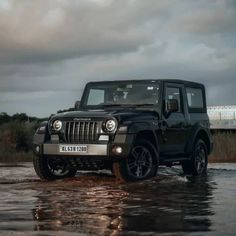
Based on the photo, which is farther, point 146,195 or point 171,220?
point 146,195

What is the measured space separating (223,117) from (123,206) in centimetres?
5061

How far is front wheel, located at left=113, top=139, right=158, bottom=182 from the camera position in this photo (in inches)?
481

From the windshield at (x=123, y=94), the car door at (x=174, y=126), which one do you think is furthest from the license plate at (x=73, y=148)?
the car door at (x=174, y=126)

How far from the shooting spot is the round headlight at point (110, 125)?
12172 mm

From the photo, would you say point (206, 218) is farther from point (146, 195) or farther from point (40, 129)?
point (40, 129)

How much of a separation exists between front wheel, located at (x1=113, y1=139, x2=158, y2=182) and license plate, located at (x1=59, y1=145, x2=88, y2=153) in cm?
62

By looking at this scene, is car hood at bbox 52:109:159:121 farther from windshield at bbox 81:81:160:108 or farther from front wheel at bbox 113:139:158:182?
windshield at bbox 81:81:160:108

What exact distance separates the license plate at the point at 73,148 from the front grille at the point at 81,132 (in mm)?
156

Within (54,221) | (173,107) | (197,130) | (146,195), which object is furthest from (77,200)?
(197,130)

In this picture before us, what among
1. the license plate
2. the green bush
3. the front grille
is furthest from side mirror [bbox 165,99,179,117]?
the green bush

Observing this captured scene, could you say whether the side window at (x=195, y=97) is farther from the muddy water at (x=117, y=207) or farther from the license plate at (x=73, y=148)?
the license plate at (x=73, y=148)

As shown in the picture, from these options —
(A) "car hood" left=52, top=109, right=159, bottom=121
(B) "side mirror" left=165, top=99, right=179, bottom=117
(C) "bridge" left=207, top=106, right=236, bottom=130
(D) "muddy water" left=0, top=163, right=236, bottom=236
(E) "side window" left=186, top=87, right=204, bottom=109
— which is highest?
(C) "bridge" left=207, top=106, right=236, bottom=130

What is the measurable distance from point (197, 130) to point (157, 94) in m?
1.70

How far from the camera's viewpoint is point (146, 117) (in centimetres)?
1295
